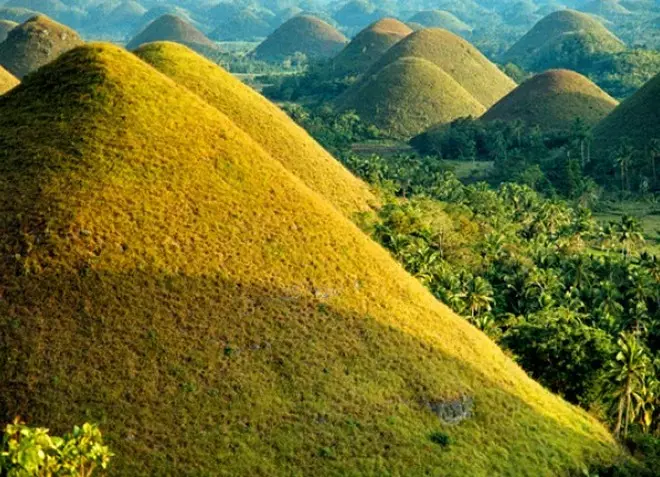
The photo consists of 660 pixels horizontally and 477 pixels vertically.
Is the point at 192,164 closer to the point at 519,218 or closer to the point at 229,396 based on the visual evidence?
the point at 229,396

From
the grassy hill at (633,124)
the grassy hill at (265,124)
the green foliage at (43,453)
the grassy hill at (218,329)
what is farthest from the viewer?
the grassy hill at (633,124)

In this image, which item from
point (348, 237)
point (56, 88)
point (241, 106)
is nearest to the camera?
point (348, 237)

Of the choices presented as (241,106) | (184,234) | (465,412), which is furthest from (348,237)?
(241,106)

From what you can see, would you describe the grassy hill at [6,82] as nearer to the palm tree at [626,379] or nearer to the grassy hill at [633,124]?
the grassy hill at [633,124]

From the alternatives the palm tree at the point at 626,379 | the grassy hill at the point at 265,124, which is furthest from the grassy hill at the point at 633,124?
the palm tree at the point at 626,379

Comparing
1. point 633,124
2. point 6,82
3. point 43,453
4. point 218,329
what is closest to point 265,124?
point 218,329

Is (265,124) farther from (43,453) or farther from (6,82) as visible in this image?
(6,82)
